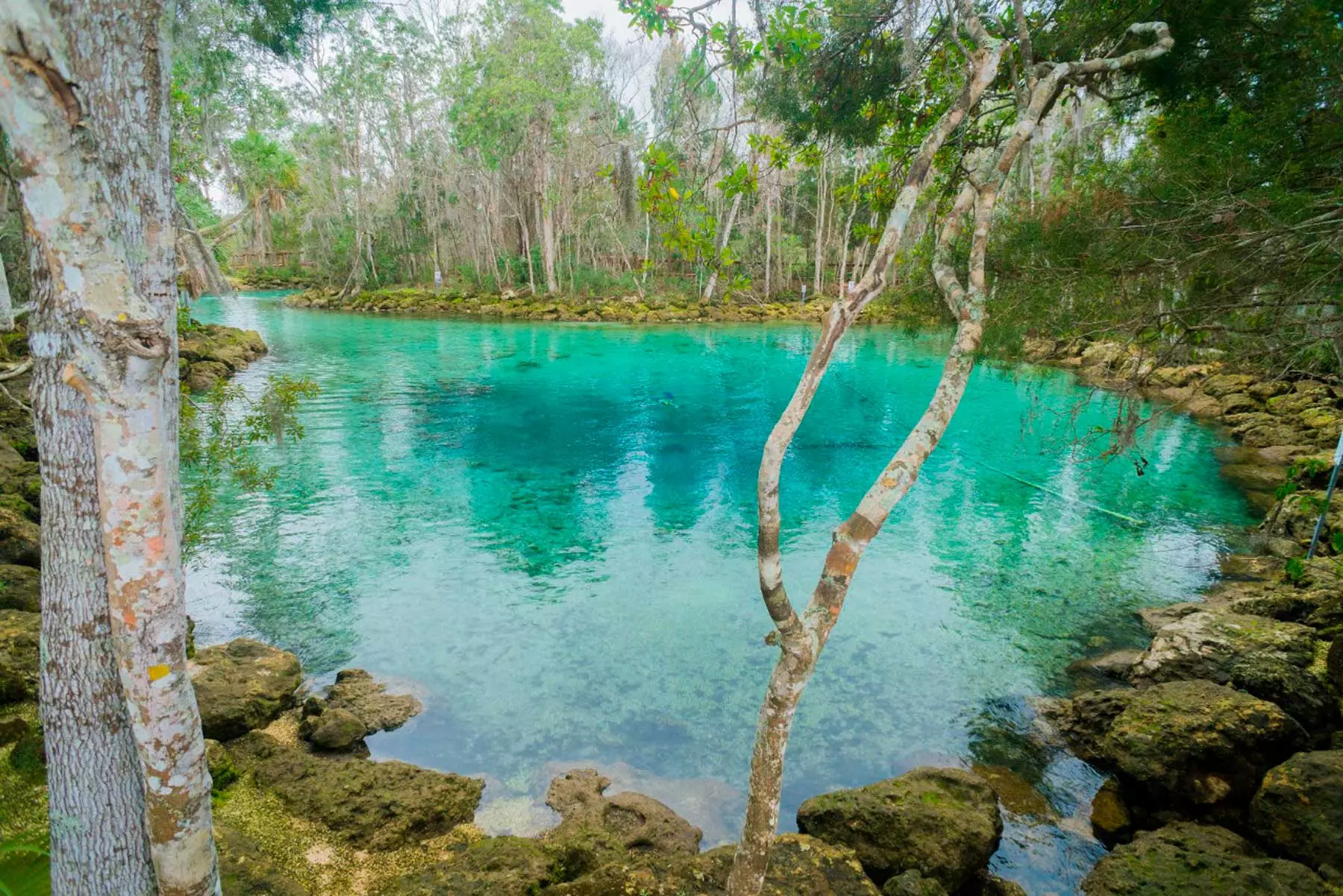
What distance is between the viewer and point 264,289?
51719 mm

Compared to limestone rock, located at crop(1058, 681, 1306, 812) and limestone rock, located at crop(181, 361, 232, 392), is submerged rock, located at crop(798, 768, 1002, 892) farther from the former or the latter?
limestone rock, located at crop(181, 361, 232, 392)

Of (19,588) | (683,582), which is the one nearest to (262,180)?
(19,588)

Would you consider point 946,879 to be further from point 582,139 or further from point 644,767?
point 582,139

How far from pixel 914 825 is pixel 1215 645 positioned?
3.55m

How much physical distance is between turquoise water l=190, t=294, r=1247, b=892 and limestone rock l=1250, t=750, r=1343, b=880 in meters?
1.17

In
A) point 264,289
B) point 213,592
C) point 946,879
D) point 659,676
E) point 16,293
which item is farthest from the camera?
point 264,289

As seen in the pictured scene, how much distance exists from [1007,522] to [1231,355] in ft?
19.0

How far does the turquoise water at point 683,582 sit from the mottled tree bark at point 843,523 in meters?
2.52

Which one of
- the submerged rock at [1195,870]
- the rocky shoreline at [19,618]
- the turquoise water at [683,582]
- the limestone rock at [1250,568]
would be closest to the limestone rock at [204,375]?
the turquoise water at [683,582]

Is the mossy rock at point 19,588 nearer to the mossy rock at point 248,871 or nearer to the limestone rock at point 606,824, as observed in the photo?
the mossy rock at point 248,871

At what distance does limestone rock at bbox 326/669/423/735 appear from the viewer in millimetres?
6145

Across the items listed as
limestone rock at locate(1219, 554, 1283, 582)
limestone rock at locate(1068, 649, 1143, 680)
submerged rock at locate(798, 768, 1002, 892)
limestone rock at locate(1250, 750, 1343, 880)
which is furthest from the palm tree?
limestone rock at locate(1219, 554, 1283, 582)

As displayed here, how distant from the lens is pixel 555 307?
124 ft

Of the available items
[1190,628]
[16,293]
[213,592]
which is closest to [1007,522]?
[1190,628]
